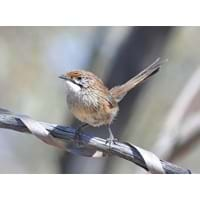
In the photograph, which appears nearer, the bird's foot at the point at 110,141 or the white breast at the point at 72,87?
the bird's foot at the point at 110,141

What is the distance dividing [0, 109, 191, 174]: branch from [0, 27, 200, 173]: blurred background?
Result: 384 millimetres

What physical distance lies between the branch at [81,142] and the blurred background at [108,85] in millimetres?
384

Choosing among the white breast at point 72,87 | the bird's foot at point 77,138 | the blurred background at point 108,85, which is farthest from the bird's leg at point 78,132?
the blurred background at point 108,85

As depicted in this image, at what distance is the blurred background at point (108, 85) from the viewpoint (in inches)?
114

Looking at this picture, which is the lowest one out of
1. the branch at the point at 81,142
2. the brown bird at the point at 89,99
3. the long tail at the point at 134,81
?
the branch at the point at 81,142

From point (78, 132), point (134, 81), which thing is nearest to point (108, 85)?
point (134, 81)

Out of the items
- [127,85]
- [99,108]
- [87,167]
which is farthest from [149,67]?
[87,167]

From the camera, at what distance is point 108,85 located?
9.30 ft

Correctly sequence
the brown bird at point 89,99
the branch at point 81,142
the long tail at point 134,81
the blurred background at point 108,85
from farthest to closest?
the blurred background at point 108,85 → the long tail at point 134,81 → the brown bird at point 89,99 → the branch at point 81,142

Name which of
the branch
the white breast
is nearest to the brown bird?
the white breast

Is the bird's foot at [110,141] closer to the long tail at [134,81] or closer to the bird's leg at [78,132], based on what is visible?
the bird's leg at [78,132]

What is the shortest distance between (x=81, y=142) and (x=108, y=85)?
46 cm
